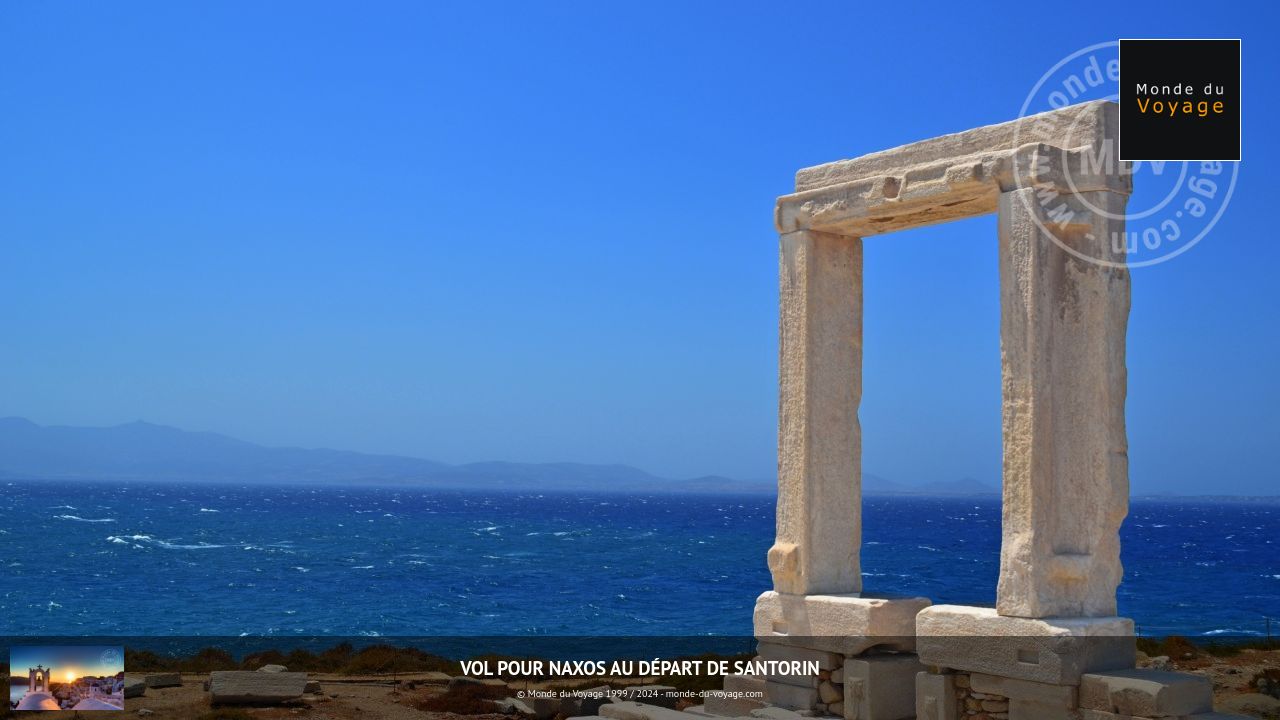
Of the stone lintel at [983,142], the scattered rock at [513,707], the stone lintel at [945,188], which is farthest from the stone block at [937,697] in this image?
the scattered rock at [513,707]

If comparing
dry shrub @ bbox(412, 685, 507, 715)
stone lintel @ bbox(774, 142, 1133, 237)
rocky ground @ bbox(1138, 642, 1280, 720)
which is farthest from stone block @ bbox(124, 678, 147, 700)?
rocky ground @ bbox(1138, 642, 1280, 720)

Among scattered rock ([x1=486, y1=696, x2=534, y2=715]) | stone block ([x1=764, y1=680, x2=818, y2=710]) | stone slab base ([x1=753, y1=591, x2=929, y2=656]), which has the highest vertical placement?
stone slab base ([x1=753, y1=591, x2=929, y2=656])

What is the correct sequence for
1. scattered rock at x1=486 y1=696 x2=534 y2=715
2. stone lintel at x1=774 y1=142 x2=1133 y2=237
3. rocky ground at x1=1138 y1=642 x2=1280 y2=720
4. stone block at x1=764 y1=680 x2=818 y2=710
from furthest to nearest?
1. scattered rock at x1=486 y1=696 x2=534 y2=715
2. rocky ground at x1=1138 y1=642 x2=1280 y2=720
3. stone block at x1=764 y1=680 x2=818 y2=710
4. stone lintel at x1=774 y1=142 x2=1133 y2=237

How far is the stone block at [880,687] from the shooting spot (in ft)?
31.4

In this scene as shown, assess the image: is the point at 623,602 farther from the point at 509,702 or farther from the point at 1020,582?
the point at 1020,582

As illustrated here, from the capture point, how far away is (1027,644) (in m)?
8.45

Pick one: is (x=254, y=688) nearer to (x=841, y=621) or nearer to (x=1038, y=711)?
(x=841, y=621)

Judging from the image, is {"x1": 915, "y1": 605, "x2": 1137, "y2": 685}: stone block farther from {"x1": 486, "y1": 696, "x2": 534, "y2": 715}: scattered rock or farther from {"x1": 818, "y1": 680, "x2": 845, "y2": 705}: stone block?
{"x1": 486, "y1": 696, "x2": 534, "y2": 715}: scattered rock

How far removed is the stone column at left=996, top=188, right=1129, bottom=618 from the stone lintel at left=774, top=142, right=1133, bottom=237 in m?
0.15

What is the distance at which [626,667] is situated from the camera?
20.0 metres

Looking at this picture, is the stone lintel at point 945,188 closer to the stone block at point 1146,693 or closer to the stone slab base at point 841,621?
the stone slab base at point 841,621

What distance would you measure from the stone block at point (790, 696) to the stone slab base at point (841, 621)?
1.27ft

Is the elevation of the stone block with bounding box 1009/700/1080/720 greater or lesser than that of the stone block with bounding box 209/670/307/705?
greater

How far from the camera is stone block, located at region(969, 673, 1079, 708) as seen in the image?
8242mm
